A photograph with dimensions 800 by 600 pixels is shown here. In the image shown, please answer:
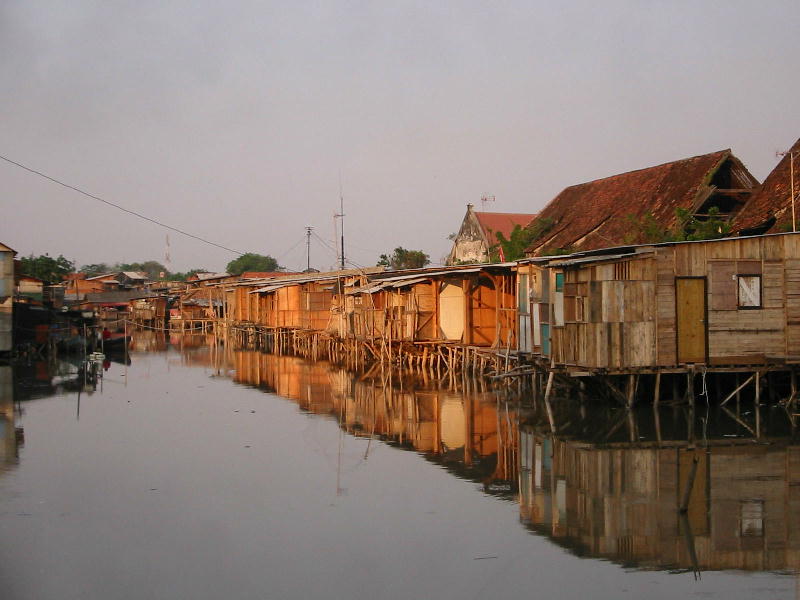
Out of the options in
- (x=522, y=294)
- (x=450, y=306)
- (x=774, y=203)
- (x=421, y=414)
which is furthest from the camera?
(x=450, y=306)

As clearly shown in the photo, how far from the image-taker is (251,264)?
11250 cm

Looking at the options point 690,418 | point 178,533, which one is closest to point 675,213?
point 690,418

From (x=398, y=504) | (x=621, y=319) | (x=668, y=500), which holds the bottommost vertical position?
(x=398, y=504)

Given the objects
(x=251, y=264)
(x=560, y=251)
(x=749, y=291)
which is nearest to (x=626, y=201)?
(x=560, y=251)

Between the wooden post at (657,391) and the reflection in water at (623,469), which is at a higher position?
the wooden post at (657,391)

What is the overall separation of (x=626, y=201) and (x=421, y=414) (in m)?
14.9

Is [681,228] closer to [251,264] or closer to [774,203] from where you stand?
[774,203]

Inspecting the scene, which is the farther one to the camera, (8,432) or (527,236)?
(527,236)

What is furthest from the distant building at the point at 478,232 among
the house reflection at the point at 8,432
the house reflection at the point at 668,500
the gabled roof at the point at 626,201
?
the house reflection at the point at 668,500

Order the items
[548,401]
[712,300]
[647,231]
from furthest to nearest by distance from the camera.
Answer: [647,231] → [548,401] → [712,300]

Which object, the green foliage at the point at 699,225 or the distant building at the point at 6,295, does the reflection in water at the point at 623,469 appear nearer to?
the green foliage at the point at 699,225

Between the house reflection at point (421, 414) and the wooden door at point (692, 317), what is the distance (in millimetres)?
3930

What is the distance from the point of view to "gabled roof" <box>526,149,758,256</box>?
27.0 meters

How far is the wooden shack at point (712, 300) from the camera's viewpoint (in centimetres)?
1734
